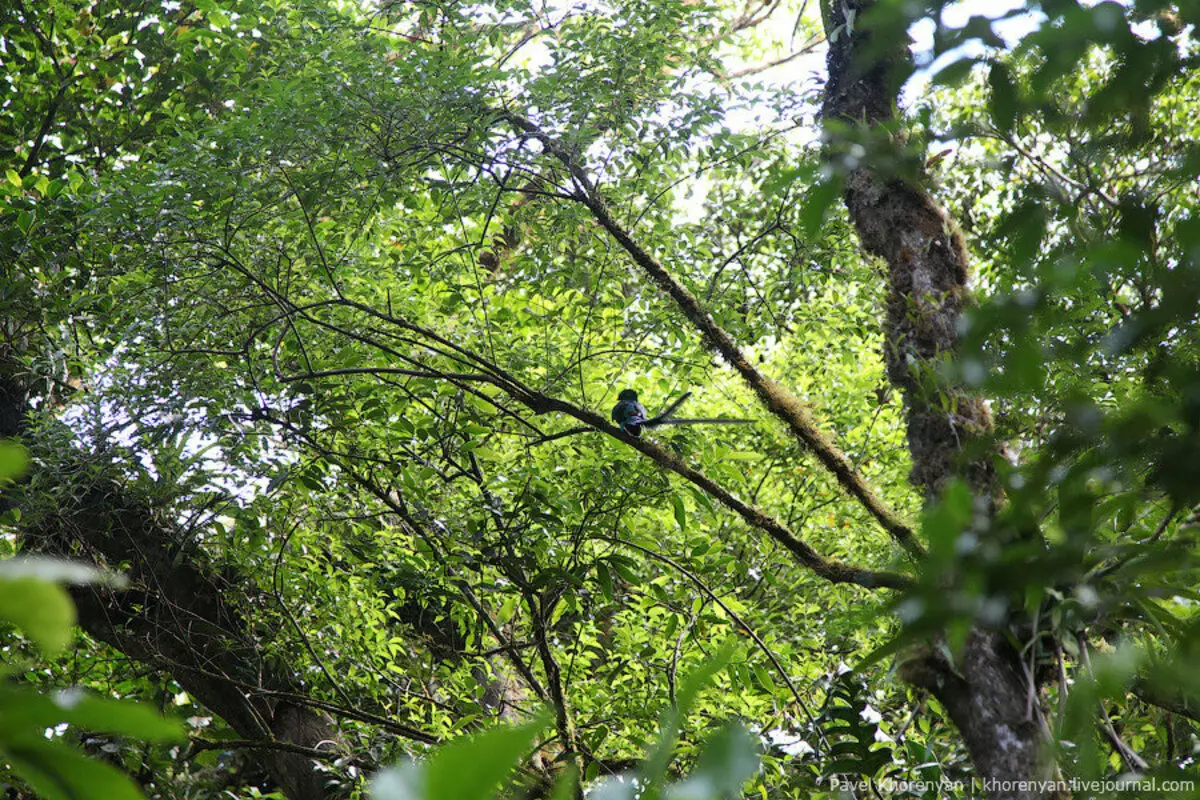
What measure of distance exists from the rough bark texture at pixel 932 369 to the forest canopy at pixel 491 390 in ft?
0.03

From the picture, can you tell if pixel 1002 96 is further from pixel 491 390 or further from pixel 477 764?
pixel 491 390

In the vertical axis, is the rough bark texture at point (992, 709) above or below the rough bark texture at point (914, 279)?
below

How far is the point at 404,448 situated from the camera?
3525 millimetres

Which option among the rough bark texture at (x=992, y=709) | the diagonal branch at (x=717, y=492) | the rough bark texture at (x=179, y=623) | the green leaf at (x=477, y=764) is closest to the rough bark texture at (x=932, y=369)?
the rough bark texture at (x=992, y=709)

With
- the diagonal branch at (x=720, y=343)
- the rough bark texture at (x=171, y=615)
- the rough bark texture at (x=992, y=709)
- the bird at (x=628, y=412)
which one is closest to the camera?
the rough bark texture at (x=992, y=709)

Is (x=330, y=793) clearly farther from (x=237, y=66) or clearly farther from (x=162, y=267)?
(x=237, y=66)

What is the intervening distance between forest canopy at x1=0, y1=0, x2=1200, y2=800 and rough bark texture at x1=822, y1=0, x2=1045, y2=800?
11 millimetres

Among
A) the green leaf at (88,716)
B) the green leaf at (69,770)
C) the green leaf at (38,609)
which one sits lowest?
the green leaf at (69,770)

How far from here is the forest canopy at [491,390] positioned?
243cm

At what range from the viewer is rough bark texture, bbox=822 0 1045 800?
1.90 metres

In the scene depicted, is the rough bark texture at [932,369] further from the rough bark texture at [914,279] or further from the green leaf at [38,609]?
the green leaf at [38,609]

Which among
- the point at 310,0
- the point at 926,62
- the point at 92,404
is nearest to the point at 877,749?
the point at 926,62

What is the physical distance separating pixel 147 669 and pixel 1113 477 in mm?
4058

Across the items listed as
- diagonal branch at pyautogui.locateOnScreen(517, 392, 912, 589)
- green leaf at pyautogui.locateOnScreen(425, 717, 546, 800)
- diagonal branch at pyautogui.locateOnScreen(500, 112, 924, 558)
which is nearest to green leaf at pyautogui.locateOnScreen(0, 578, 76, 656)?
green leaf at pyautogui.locateOnScreen(425, 717, 546, 800)
